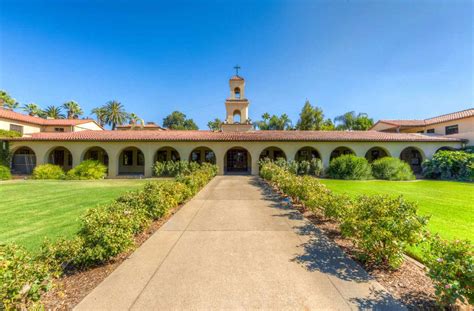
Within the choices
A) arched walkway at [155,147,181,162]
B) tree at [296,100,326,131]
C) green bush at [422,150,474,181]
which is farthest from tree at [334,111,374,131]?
arched walkway at [155,147,181,162]

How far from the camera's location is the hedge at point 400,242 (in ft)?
7.70

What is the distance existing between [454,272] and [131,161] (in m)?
24.9

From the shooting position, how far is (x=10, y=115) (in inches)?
Answer: 877

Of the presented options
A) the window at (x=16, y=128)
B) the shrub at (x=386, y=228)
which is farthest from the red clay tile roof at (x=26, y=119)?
the shrub at (x=386, y=228)

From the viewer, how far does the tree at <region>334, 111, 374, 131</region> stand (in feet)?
134

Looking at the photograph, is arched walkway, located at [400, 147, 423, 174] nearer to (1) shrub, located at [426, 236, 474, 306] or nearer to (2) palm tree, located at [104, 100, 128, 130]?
(1) shrub, located at [426, 236, 474, 306]

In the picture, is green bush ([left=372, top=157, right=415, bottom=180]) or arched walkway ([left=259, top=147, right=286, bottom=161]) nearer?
green bush ([left=372, top=157, right=415, bottom=180])

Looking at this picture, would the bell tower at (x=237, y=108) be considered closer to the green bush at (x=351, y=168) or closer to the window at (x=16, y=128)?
the green bush at (x=351, y=168)

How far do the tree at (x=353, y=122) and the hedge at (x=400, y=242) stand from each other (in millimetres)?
43380

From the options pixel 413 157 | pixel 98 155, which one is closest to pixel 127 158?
pixel 98 155

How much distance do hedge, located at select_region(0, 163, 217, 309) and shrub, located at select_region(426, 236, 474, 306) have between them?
16.5ft

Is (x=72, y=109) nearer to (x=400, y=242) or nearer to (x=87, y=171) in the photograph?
(x=87, y=171)

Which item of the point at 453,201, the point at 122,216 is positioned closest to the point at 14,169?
the point at 122,216

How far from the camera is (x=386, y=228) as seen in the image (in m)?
3.53
